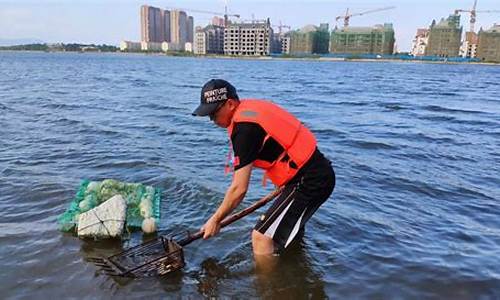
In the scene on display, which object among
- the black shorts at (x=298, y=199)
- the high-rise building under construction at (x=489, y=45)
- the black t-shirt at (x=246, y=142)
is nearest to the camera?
the black t-shirt at (x=246, y=142)

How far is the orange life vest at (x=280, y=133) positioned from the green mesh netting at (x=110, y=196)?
267 cm

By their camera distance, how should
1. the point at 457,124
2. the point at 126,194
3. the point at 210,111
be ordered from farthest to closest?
the point at 457,124
the point at 126,194
the point at 210,111

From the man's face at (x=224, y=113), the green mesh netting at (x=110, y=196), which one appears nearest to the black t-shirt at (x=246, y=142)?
the man's face at (x=224, y=113)

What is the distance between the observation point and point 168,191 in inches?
363

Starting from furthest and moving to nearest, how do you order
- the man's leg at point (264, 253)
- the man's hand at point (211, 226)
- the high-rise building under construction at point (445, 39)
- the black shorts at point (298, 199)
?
the high-rise building under construction at point (445, 39), the man's leg at point (264, 253), the black shorts at point (298, 199), the man's hand at point (211, 226)

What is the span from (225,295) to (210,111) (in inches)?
87.3

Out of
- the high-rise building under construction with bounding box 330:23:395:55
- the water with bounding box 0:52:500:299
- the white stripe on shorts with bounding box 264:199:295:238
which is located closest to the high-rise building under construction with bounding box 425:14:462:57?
the high-rise building under construction with bounding box 330:23:395:55

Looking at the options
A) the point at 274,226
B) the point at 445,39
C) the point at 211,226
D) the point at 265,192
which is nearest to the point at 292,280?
the point at 274,226

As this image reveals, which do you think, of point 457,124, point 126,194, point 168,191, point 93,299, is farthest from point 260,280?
point 457,124

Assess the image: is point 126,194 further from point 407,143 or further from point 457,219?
point 407,143

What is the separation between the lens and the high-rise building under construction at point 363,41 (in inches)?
7613

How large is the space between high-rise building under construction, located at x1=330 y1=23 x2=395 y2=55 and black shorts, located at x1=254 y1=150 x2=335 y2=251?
653ft

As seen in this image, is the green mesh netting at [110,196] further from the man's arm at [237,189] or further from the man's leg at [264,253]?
the man's arm at [237,189]

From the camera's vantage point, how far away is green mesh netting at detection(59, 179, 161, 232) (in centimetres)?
687
